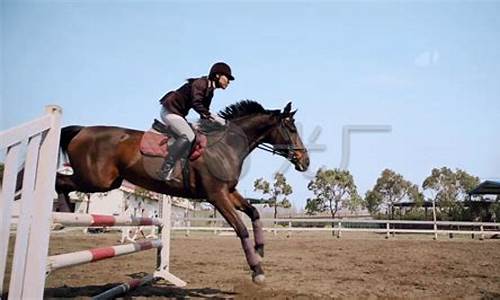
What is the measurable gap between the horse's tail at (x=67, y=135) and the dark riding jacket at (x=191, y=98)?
1.13 metres

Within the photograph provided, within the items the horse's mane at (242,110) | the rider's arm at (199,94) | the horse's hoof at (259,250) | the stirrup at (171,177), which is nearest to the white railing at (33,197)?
the stirrup at (171,177)

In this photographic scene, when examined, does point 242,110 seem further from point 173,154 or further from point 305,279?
point 305,279

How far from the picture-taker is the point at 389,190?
134 ft

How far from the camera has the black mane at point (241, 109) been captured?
5.01 metres

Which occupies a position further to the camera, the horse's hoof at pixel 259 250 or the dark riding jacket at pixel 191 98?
the dark riding jacket at pixel 191 98

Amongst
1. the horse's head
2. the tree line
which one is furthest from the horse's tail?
the tree line

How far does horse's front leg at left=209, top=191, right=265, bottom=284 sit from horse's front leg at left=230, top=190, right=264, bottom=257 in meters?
0.29

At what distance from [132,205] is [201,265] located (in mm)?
32082

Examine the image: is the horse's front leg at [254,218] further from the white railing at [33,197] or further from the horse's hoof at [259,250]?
the white railing at [33,197]

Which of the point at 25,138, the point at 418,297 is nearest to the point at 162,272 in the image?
the point at 418,297

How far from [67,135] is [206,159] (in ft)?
5.97

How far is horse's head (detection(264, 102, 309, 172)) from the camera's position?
4797 millimetres

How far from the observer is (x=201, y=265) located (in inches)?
278

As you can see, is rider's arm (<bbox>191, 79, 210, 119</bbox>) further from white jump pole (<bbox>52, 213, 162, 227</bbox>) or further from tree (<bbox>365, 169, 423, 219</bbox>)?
tree (<bbox>365, 169, 423, 219</bbox>)
